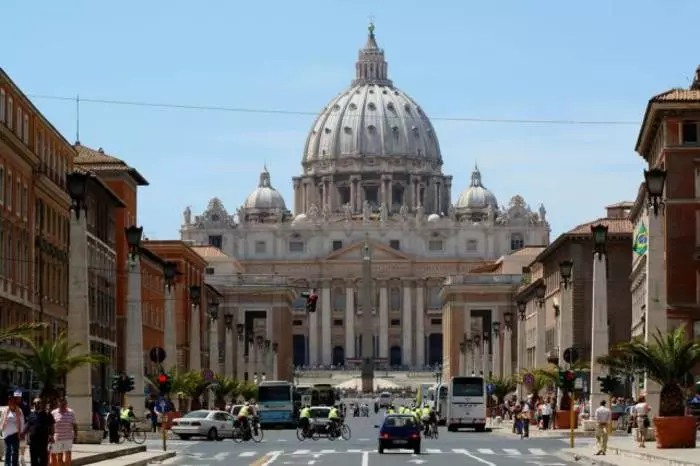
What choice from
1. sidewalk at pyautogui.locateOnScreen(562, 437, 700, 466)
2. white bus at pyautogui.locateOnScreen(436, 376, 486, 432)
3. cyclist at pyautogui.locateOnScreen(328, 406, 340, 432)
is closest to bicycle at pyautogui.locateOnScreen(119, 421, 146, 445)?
cyclist at pyautogui.locateOnScreen(328, 406, 340, 432)

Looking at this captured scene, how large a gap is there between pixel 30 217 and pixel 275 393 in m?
27.4

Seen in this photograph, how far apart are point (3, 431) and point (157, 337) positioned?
75.8 m

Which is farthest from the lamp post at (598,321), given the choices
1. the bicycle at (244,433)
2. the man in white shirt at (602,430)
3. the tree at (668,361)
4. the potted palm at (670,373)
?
the bicycle at (244,433)

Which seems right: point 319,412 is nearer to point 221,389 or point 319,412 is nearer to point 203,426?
point 203,426

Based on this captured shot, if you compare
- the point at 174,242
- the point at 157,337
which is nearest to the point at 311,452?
the point at 157,337

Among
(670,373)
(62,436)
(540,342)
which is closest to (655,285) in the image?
(670,373)

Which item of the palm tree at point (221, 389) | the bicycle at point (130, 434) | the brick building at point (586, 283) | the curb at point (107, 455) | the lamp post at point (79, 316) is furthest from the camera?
the brick building at point (586, 283)

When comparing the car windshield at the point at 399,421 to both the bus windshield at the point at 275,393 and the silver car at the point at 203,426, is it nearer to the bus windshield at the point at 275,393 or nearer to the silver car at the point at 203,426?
the silver car at the point at 203,426

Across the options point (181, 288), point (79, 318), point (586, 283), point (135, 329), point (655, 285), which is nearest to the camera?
point (655, 285)

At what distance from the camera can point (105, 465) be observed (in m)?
42.3

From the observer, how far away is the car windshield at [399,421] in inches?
2140

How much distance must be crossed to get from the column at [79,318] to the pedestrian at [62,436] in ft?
45.9

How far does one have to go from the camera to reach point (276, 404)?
95.4 m

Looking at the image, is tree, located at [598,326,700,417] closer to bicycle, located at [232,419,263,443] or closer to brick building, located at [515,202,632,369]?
bicycle, located at [232,419,263,443]
